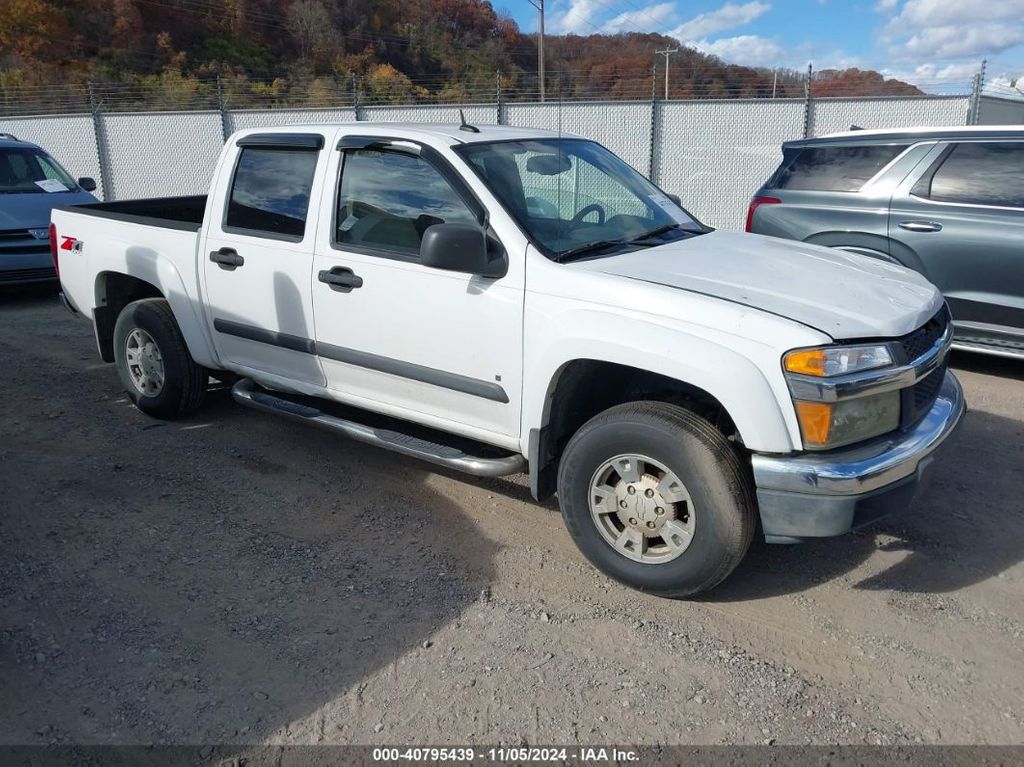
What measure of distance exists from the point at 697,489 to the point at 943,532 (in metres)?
1.60

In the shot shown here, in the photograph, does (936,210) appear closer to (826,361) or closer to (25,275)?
(826,361)

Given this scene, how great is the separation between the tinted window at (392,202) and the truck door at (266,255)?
0.68 ft

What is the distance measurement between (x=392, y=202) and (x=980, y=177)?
471 centimetres

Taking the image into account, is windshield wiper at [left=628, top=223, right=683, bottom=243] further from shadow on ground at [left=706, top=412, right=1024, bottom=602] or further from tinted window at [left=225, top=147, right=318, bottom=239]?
tinted window at [left=225, top=147, right=318, bottom=239]

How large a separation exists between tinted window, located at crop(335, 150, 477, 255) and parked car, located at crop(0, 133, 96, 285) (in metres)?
6.83

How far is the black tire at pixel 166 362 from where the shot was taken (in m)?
5.45

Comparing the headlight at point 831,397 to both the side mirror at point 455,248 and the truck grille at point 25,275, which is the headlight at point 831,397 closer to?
the side mirror at point 455,248

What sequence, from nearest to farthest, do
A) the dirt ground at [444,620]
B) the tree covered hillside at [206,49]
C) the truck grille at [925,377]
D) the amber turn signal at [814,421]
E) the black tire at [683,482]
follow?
the dirt ground at [444,620]
the amber turn signal at [814,421]
the black tire at [683,482]
the truck grille at [925,377]
the tree covered hillside at [206,49]

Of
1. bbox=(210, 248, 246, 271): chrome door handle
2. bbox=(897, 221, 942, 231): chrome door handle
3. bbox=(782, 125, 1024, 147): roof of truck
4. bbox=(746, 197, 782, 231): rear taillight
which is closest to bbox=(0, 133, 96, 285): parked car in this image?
bbox=(210, 248, 246, 271): chrome door handle

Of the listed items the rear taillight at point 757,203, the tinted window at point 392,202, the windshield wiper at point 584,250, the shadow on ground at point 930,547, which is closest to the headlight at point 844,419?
the shadow on ground at point 930,547

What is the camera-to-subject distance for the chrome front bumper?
10.2 feet

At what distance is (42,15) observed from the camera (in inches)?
1695

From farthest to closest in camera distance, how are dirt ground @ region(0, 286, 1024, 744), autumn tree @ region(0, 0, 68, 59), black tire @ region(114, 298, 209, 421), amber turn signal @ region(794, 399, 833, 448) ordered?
autumn tree @ region(0, 0, 68, 59) < black tire @ region(114, 298, 209, 421) < amber turn signal @ region(794, 399, 833, 448) < dirt ground @ region(0, 286, 1024, 744)

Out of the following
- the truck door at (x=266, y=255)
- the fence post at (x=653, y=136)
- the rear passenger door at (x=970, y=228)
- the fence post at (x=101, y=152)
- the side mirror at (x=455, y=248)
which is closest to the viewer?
the side mirror at (x=455, y=248)
